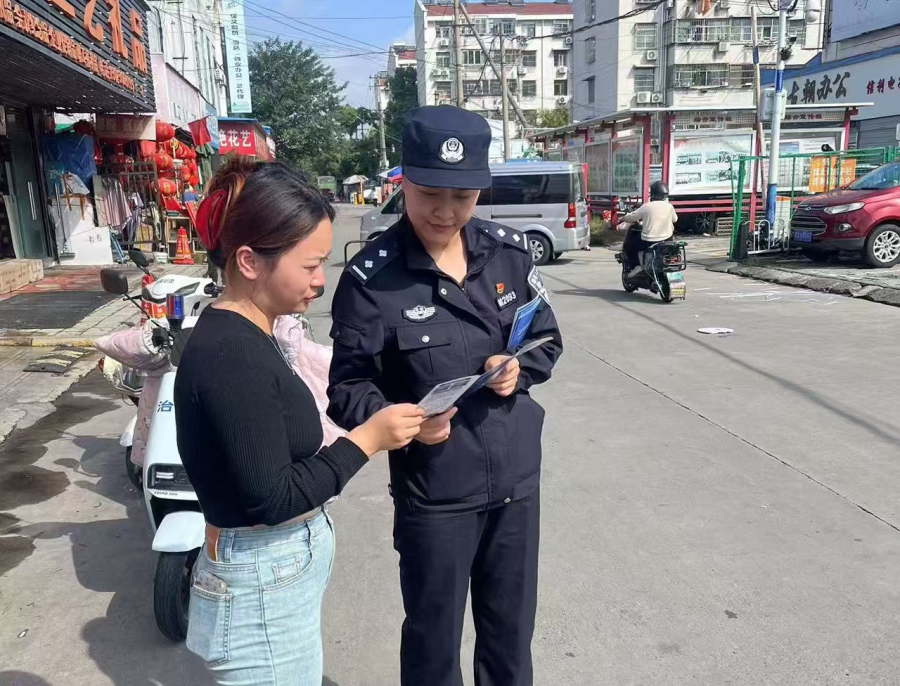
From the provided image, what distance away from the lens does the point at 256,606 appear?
1.50 m

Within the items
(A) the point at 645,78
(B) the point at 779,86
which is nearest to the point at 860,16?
(B) the point at 779,86

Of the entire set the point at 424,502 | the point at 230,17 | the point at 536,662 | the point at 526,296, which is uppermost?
the point at 230,17

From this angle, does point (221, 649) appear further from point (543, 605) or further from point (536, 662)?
point (543, 605)

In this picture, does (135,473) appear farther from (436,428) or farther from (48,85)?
(48,85)

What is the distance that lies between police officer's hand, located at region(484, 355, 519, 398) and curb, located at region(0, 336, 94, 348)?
7050mm

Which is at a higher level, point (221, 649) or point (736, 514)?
point (221, 649)

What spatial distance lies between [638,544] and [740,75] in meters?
46.1

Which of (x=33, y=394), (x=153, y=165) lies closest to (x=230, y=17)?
(x=153, y=165)

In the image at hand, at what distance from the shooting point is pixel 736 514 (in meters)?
3.66

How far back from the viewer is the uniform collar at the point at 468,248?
6.01 ft

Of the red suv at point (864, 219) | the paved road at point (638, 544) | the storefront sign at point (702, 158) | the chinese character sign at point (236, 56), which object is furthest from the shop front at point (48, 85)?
the chinese character sign at point (236, 56)

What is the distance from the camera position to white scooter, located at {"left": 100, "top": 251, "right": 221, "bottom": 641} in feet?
8.98

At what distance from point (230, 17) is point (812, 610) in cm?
2962

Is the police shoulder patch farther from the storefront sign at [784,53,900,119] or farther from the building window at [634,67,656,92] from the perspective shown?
the building window at [634,67,656,92]
